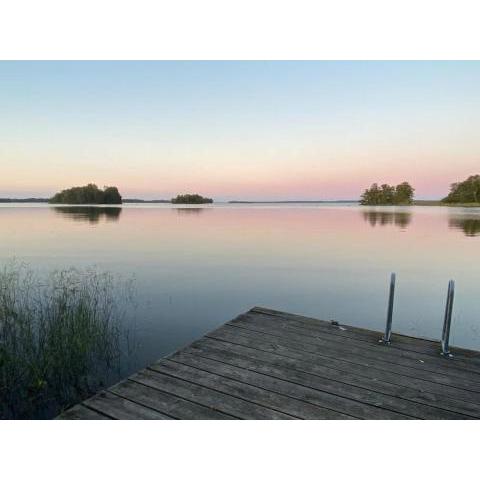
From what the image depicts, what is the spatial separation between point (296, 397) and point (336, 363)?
805mm

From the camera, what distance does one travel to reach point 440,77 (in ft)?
20.5

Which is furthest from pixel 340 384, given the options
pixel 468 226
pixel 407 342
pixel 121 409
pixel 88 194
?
pixel 88 194

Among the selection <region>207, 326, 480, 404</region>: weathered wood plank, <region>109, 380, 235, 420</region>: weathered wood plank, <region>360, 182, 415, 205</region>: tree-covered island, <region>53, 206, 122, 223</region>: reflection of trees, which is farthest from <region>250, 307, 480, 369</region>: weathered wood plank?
<region>360, 182, 415, 205</region>: tree-covered island

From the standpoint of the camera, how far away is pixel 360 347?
3.59 metres

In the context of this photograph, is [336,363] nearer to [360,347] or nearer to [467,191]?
[360,347]

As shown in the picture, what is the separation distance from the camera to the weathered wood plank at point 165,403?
7.64 feet

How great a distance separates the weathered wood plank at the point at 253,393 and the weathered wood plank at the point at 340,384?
127 mm

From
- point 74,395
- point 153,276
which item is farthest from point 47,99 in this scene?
point 74,395

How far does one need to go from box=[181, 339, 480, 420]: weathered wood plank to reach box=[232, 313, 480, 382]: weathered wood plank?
0.51 meters

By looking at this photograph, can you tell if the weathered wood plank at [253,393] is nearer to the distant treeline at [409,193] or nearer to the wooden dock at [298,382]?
the wooden dock at [298,382]
